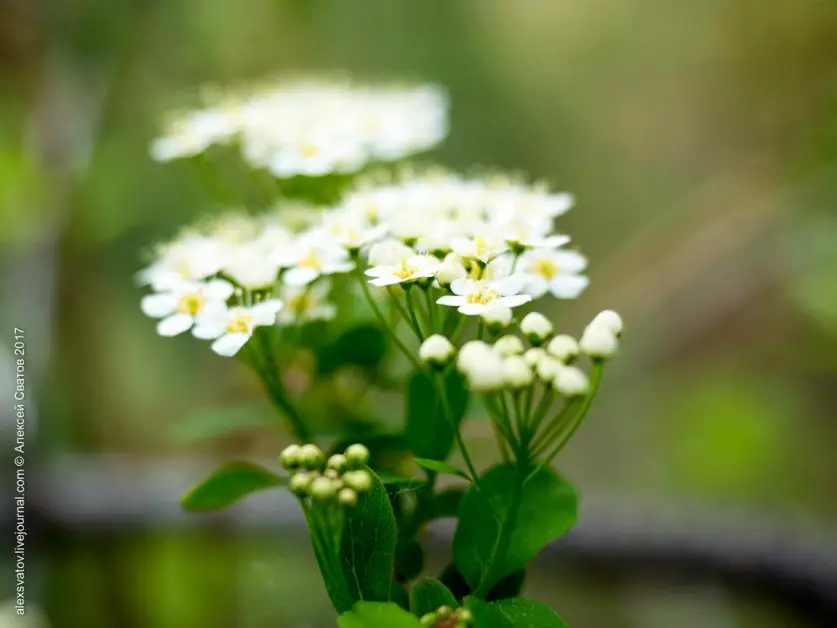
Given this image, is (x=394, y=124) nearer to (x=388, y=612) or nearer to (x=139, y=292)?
(x=388, y=612)

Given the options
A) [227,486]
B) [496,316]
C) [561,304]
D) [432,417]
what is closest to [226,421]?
[227,486]

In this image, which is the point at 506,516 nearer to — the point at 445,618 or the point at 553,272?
the point at 445,618

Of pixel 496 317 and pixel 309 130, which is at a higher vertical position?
pixel 309 130

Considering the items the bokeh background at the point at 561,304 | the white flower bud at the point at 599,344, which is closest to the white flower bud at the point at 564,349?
the white flower bud at the point at 599,344

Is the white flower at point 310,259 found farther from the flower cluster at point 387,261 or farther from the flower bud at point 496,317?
the flower bud at point 496,317

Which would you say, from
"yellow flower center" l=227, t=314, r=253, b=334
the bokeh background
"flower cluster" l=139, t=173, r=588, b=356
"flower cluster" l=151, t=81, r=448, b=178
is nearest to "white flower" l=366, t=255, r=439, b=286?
"flower cluster" l=139, t=173, r=588, b=356

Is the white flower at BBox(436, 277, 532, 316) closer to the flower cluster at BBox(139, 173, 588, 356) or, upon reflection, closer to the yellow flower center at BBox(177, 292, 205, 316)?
the flower cluster at BBox(139, 173, 588, 356)
